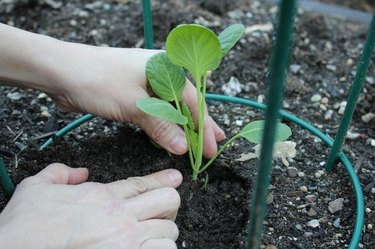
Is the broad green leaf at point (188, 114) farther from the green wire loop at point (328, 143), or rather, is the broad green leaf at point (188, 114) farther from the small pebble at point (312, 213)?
the small pebble at point (312, 213)

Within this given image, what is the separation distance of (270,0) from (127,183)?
109cm

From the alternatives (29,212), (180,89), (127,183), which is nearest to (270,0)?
(180,89)

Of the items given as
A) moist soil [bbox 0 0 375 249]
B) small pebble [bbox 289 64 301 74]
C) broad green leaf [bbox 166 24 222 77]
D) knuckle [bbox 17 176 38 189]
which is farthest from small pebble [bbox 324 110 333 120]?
knuckle [bbox 17 176 38 189]

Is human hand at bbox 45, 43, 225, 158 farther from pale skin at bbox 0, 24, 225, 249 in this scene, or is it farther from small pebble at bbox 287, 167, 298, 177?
small pebble at bbox 287, 167, 298, 177

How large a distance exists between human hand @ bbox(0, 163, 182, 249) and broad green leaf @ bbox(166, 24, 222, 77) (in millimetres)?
224

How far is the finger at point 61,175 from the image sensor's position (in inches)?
35.4

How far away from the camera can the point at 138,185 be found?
91cm

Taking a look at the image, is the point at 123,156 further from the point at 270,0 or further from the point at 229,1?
the point at 270,0

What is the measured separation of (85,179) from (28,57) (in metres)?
0.25

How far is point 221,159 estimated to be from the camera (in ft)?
3.42

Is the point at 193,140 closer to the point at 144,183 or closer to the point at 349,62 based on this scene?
the point at 144,183

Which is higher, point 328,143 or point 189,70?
point 189,70

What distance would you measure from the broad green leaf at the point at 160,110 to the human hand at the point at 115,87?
0.08 m

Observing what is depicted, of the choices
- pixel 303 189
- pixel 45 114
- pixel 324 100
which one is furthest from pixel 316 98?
pixel 45 114
